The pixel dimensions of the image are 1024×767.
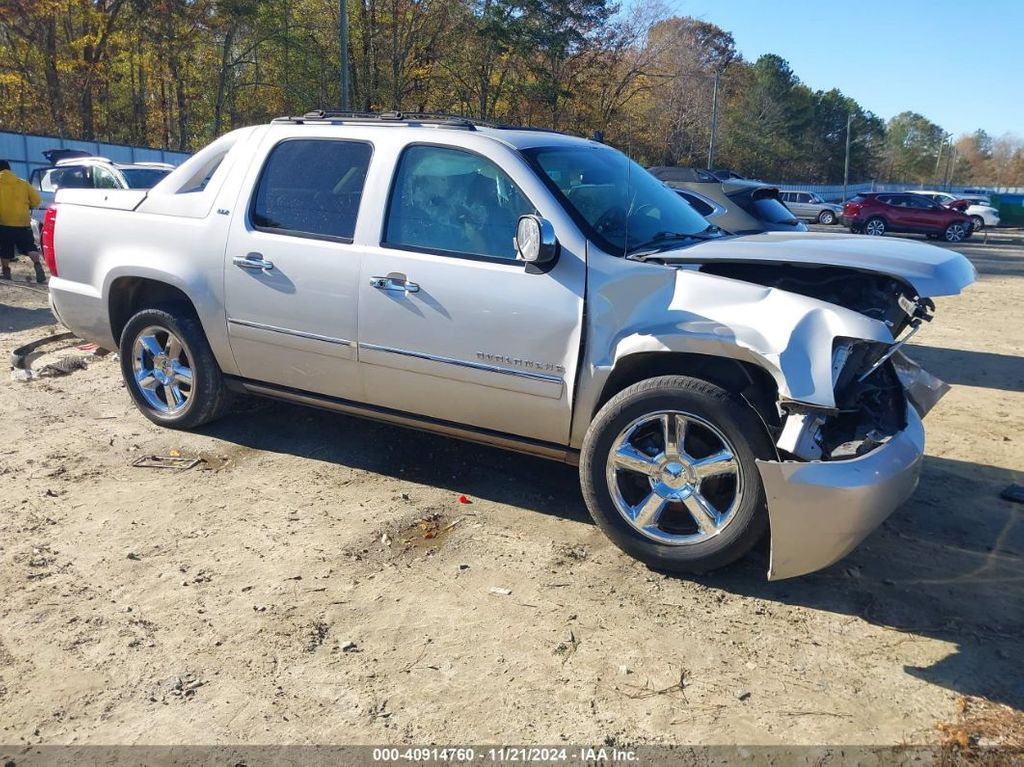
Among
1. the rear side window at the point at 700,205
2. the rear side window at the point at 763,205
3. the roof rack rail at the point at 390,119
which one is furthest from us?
the rear side window at the point at 763,205

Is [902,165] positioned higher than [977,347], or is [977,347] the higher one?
[902,165]

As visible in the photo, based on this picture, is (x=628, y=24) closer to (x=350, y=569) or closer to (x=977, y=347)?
(x=977, y=347)

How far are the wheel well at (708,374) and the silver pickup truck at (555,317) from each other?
10mm

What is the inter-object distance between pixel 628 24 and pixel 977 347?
41.9 metres

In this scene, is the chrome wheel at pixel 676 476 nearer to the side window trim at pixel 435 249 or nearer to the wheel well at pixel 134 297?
the side window trim at pixel 435 249

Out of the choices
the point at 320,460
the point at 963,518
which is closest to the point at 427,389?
the point at 320,460

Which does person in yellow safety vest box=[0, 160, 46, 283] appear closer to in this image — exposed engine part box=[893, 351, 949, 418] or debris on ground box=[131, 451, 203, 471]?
debris on ground box=[131, 451, 203, 471]

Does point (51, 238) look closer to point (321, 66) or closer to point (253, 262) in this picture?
point (253, 262)

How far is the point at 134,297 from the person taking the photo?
547 cm

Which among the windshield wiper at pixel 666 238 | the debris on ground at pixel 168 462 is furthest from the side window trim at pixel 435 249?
the debris on ground at pixel 168 462

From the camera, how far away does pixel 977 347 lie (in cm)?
914

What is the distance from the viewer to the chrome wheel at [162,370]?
17.2 feet

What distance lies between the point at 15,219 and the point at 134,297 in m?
8.17

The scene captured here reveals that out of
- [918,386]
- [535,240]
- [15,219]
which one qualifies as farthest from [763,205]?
[15,219]
